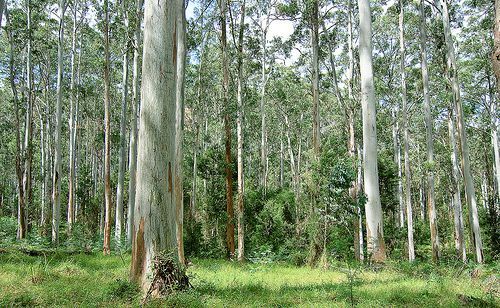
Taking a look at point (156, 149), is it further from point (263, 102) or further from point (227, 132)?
point (263, 102)

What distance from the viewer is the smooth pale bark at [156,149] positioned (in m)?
5.04

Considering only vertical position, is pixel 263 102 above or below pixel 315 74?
above

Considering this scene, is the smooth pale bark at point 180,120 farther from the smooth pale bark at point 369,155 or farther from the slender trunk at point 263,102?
the slender trunk at point 263,102

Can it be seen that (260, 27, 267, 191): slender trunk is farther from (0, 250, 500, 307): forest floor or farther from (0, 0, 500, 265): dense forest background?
(0, 250, 500, 307): forest floor

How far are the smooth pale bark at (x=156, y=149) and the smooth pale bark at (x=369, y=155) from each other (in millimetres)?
4805

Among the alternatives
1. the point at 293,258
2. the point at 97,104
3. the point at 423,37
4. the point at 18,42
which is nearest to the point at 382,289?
the point at 293,258

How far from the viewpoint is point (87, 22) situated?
21141 millimetres

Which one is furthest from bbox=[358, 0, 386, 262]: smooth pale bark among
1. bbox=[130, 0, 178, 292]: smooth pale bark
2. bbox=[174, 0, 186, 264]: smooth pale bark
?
bbox=[130, 0, 178, 292]: smooth pale bark

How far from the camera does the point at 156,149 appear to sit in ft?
17.1

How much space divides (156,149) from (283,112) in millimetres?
24130

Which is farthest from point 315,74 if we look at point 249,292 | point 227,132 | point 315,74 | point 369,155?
point 249,292

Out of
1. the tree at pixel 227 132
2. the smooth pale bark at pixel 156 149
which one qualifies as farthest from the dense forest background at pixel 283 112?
the smooth pale bark at pixel 156 149

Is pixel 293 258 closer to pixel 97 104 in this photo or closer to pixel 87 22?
pixel 87 22

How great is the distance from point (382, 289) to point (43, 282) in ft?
17.3
